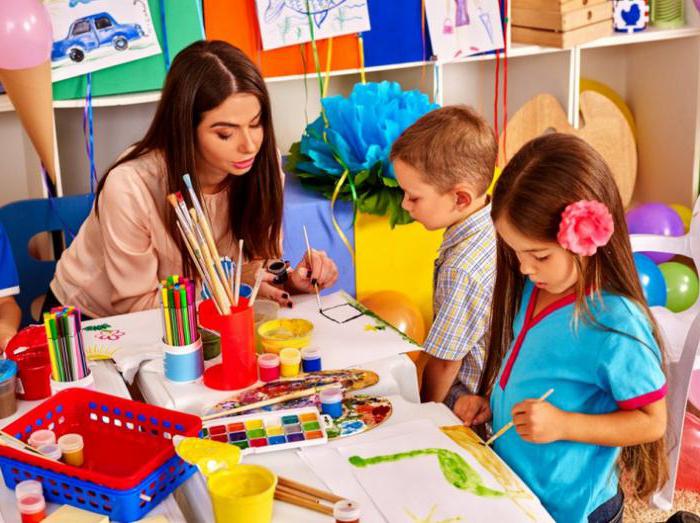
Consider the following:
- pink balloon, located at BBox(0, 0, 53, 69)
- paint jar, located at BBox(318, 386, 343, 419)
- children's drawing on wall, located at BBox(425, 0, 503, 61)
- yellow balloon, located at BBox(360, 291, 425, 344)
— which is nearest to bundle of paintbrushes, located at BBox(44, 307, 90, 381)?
paint jar, located at BBox(318, 386, 343, 419)

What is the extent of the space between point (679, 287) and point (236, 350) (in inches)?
75.7

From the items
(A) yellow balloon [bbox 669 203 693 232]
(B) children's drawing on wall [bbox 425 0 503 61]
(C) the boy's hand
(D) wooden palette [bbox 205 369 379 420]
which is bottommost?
(A) yellow balloon [bbox 669 203 693 232]

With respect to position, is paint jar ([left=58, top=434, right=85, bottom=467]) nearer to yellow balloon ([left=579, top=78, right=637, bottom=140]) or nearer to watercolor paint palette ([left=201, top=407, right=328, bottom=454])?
watercolor paint palette ([left=201, top=407, right=328, bottom=454])

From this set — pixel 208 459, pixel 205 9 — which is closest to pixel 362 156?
pixel 205 9

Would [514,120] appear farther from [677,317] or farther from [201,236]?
[201,236]

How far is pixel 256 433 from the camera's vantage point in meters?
1.22

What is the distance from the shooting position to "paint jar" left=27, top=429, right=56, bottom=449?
1149 mm

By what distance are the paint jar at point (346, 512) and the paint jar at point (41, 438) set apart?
1.30ft

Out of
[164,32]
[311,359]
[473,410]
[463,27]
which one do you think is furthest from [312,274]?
[463,27]

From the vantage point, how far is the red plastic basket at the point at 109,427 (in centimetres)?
117

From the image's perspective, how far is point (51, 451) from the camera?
113 centimetres

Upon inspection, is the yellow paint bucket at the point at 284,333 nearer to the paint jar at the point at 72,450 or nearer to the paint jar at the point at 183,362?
the paint jar at the point at 183,362

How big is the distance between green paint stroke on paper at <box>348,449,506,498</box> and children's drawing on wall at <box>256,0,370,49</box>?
1.66 metres

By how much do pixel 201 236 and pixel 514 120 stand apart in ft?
6.38
